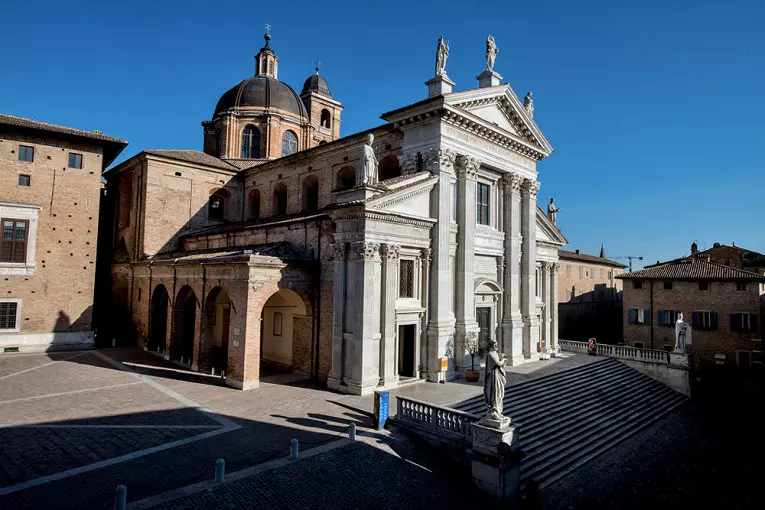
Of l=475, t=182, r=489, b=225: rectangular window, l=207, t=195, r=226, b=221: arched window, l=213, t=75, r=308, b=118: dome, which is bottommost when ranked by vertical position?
l=475, t=182, r=489, b=225: rectangular window

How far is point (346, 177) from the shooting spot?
2236 centimetres

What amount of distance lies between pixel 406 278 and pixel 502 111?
967 cm

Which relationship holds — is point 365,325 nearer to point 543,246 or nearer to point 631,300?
point 543,246

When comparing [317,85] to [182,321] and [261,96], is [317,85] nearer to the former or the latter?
[261,96]

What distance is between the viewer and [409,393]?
622 inches

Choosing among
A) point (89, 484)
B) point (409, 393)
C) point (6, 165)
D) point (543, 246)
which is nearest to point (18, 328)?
point (6, 165)

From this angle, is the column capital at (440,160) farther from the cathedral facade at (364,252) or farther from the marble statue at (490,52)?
the marble statue at (490,52)

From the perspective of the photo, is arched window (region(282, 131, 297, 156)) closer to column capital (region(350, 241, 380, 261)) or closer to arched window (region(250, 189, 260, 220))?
arched window (region(250, 189, 260, 220))

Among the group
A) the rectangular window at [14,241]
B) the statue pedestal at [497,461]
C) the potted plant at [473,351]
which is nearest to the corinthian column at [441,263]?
the potted plant at [473,351]

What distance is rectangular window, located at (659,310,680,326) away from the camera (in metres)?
29.9

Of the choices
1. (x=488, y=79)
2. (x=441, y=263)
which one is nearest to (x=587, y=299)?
(x=488, y=79)

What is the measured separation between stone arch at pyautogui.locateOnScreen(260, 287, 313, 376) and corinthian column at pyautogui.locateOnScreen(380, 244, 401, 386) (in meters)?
3.24

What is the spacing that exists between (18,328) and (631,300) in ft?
122

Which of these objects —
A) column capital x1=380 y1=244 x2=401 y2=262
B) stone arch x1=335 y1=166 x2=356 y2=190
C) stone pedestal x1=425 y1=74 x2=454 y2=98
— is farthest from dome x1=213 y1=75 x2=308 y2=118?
column capital x1=380 y1=244 x2=401 y2=262
